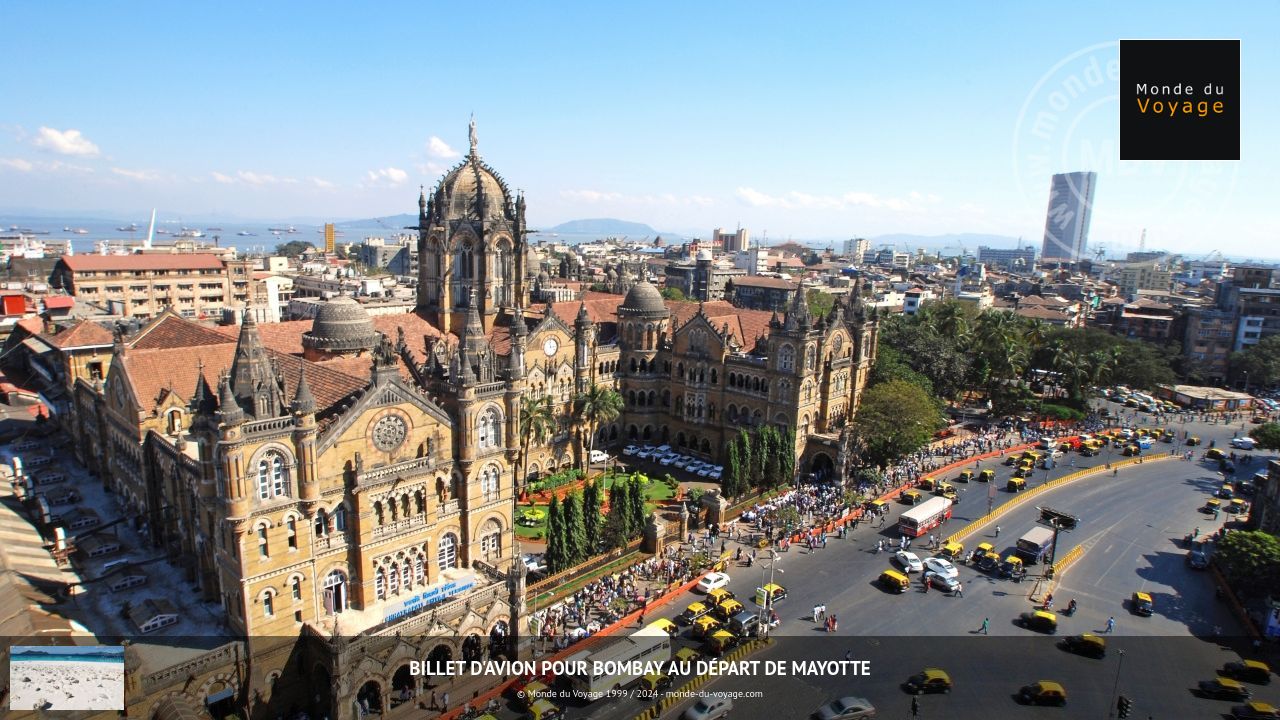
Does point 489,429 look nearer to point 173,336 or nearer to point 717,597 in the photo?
point 717,597

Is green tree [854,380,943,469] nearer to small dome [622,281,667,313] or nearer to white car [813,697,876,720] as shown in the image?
small dome [622,281,667,313]

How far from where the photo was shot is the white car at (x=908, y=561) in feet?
159

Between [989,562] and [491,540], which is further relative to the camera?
[989,562]

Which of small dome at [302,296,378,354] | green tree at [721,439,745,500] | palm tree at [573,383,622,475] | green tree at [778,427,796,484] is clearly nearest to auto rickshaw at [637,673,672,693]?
green tree at [721,439,745,500]

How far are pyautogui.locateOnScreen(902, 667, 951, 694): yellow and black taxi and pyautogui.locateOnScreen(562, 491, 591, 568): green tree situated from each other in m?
19.8

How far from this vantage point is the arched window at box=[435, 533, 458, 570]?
135ft

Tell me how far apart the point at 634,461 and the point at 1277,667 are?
47624 millimetres

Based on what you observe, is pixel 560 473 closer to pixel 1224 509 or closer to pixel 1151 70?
pixel 1151 70

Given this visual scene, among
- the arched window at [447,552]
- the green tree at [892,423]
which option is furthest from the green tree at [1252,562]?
the arched window at [447,552]

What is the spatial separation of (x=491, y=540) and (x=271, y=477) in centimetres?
1394

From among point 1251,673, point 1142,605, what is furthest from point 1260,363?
point 1251,673

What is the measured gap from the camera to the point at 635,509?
165ft

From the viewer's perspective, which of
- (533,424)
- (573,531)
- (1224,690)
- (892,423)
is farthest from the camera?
Answer: (892,423)

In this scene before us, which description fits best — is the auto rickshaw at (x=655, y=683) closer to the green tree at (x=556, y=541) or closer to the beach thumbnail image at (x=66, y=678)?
the green tree at (x=556, y=541)
